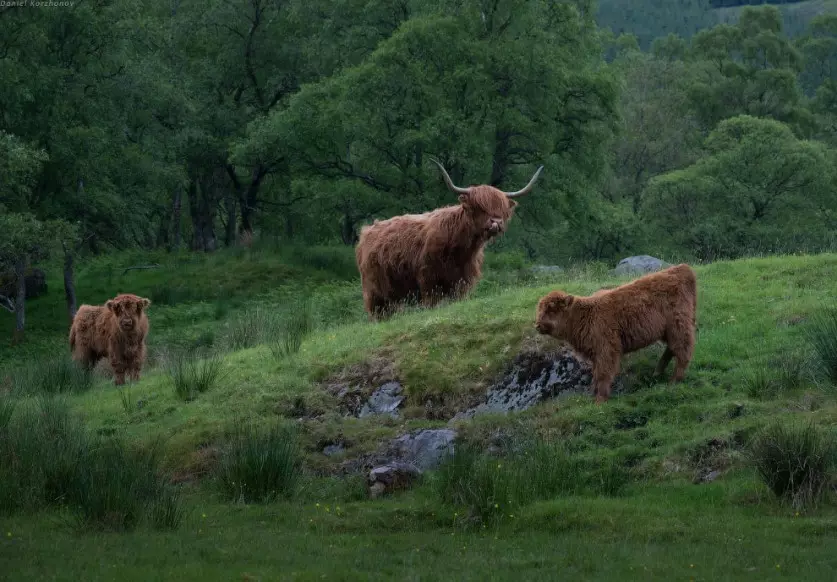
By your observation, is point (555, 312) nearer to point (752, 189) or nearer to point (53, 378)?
point (53, 378)

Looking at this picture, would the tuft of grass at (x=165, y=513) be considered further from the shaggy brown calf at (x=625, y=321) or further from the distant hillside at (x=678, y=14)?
the distant hillside at (x=678, y=14)

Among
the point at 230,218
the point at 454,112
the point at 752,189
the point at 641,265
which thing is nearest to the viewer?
the point at 641,265

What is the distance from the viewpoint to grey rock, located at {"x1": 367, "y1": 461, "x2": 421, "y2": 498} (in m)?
10.2

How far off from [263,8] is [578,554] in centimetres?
3304

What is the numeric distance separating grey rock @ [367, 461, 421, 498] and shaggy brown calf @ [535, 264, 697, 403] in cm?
202

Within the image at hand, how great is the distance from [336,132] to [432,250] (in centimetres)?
1825

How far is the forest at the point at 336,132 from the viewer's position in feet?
95.0

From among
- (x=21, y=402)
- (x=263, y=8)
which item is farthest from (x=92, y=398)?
(x=263, y=8)

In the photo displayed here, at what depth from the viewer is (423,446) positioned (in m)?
11.1

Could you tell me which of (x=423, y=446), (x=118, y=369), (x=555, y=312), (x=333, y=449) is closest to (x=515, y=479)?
(x=423, y=446)

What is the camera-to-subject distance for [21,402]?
1427cm

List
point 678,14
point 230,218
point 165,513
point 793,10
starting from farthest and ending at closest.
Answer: point 678,14
point 793,10
point 230,218
point 165,513

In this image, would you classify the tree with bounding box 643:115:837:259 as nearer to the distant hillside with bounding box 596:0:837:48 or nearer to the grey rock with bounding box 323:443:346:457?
the grey rock with bounding box 323:443:346:457

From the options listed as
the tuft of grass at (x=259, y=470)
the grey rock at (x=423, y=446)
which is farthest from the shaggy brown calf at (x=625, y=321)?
the tuft of grass at (x=259, y=470)
